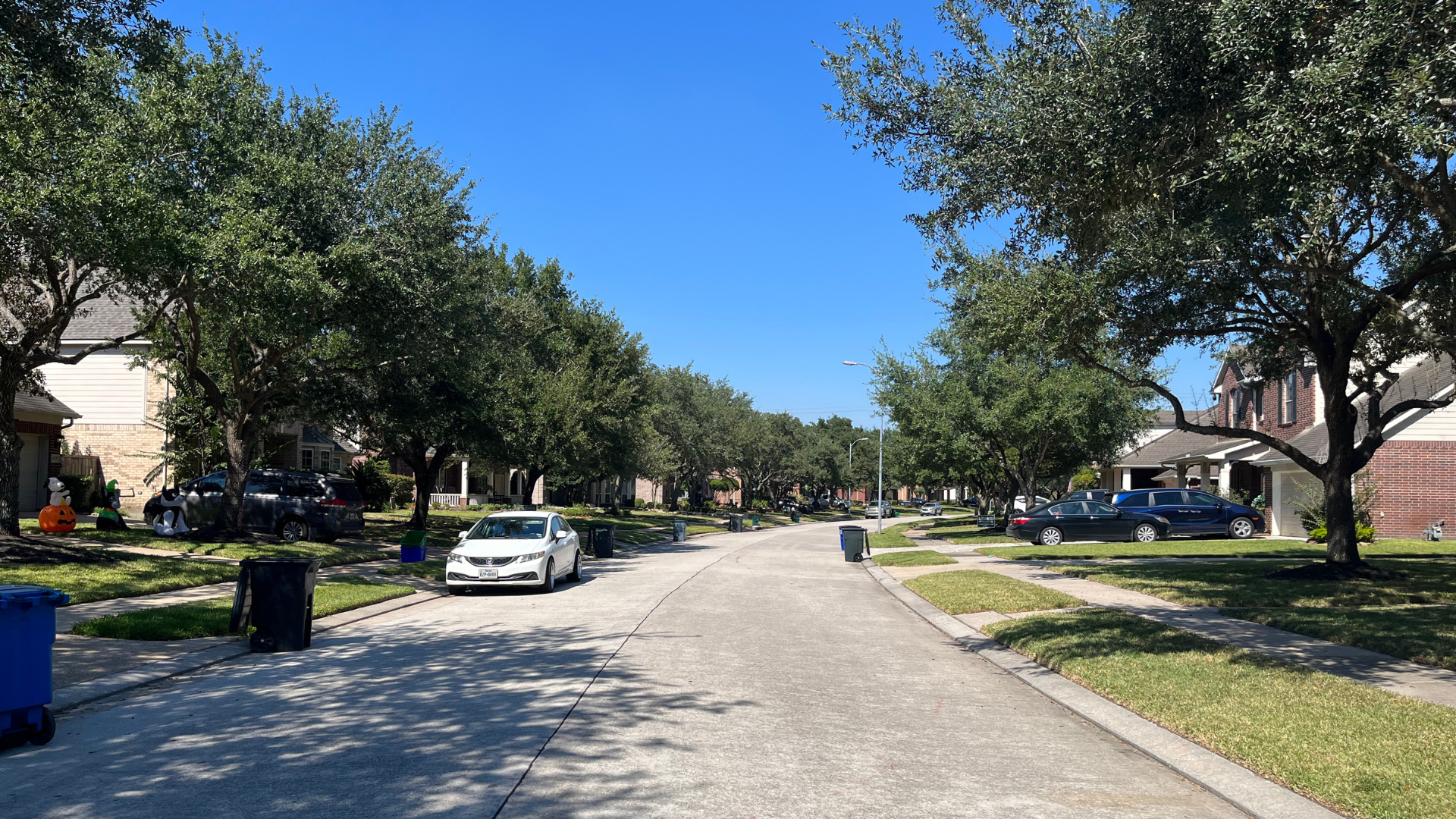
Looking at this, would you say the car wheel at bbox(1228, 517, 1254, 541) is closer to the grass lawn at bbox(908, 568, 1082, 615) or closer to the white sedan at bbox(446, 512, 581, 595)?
the grass lawn at bbox(908, 568, 1082, 615)

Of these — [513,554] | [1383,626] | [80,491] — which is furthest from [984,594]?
[80,491]

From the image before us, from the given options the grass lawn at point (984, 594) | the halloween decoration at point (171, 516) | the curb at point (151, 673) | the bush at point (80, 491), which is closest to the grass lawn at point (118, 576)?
the curb at point (151, 673)

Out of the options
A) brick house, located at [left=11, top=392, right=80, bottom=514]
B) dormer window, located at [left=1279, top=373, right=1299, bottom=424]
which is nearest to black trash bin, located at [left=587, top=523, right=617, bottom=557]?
brick house, located at [left=11, top=392, right=80, bottom=514]

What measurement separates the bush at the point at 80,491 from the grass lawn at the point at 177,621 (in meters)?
21.2

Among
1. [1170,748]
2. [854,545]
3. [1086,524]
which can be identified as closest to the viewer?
[1170,748]

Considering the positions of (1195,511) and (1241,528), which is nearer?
(1195,511)

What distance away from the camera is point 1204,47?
371 inches

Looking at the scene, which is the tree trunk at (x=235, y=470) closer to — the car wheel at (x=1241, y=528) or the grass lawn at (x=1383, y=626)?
the grass lawn at (x=1383, y=626)

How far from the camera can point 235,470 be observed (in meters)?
22.0

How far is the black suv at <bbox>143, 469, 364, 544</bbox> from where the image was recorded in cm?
2403

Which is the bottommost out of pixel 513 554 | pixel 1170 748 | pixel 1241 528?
pixel 1170 748

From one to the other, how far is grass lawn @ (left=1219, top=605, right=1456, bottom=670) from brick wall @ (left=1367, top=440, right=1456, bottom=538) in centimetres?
1791

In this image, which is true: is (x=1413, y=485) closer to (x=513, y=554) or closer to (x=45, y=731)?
(x=513, y=554)

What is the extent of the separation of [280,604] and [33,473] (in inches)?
1025
